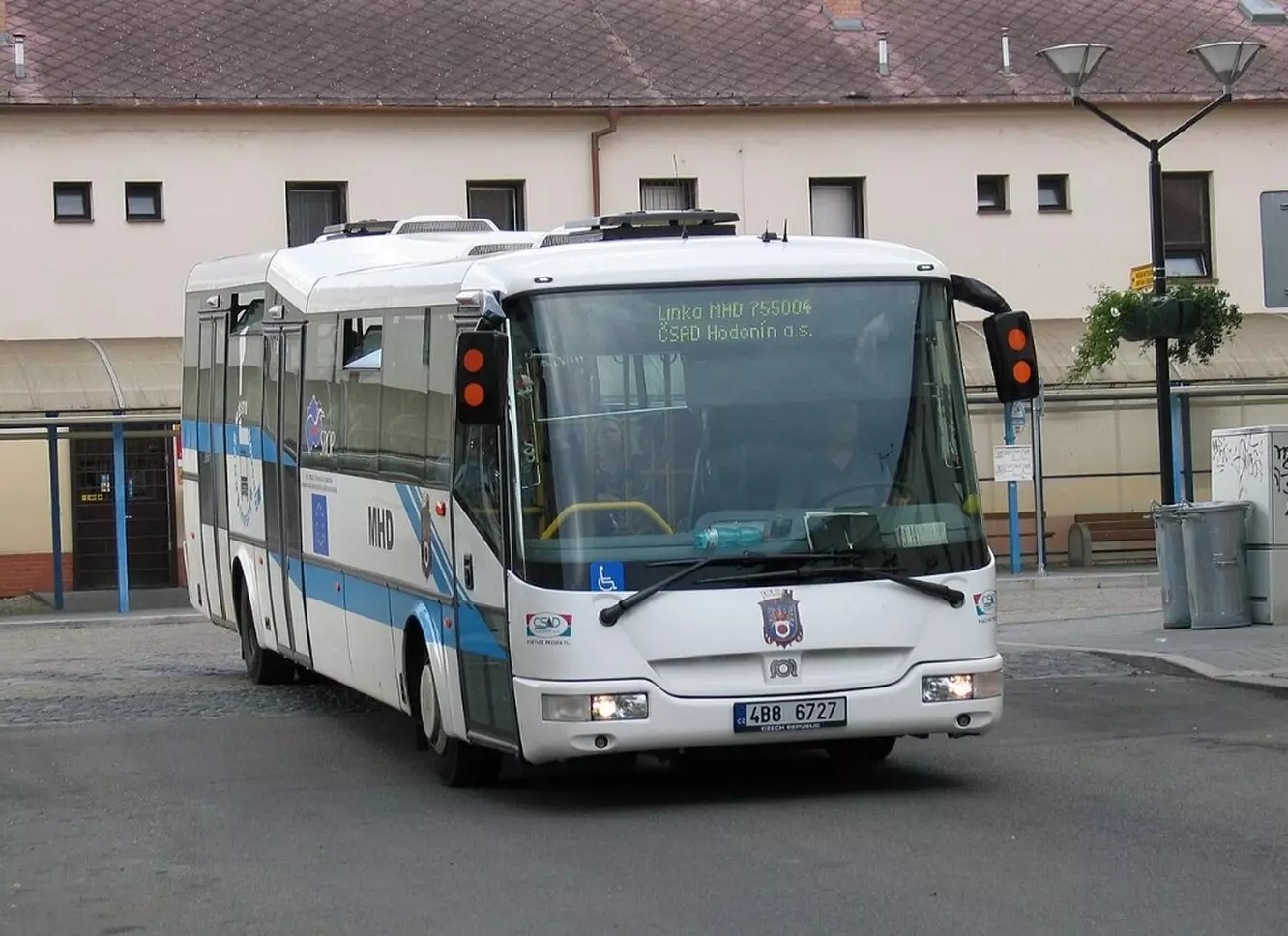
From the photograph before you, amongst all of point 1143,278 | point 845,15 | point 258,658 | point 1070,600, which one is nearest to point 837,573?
point 258,658

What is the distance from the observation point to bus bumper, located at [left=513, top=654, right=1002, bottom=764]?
10.3 meters

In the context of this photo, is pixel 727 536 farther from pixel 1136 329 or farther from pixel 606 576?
pixel 1136 329

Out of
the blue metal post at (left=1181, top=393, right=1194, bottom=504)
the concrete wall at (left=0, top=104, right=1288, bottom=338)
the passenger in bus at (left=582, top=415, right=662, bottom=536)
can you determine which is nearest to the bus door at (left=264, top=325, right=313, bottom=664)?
the passenger in bus at (left=582, top=415, right=662, bottom=536)

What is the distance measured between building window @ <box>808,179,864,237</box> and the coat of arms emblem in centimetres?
2541

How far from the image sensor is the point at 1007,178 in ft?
118

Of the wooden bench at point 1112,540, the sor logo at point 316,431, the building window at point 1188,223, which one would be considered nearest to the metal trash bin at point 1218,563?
the sor logo at point 316,431

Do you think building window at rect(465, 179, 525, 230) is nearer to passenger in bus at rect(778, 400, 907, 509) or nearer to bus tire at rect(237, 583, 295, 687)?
bus tire at rect(237, 583, 295, 687)

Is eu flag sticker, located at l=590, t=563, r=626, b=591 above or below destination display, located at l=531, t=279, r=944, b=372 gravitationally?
below

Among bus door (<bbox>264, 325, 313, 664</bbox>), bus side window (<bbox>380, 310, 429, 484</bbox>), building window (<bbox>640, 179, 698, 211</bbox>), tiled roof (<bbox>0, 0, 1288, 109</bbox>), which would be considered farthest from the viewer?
building window (<bbox>640, 179, 698, 211</bbox>)

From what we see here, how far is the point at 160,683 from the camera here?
1855 cm

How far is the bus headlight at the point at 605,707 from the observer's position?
33.9 feet

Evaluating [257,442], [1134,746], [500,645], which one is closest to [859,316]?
[500,645]

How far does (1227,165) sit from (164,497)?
1757 cm

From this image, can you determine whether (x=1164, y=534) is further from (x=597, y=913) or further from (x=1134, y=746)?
(x=597, y=913)
